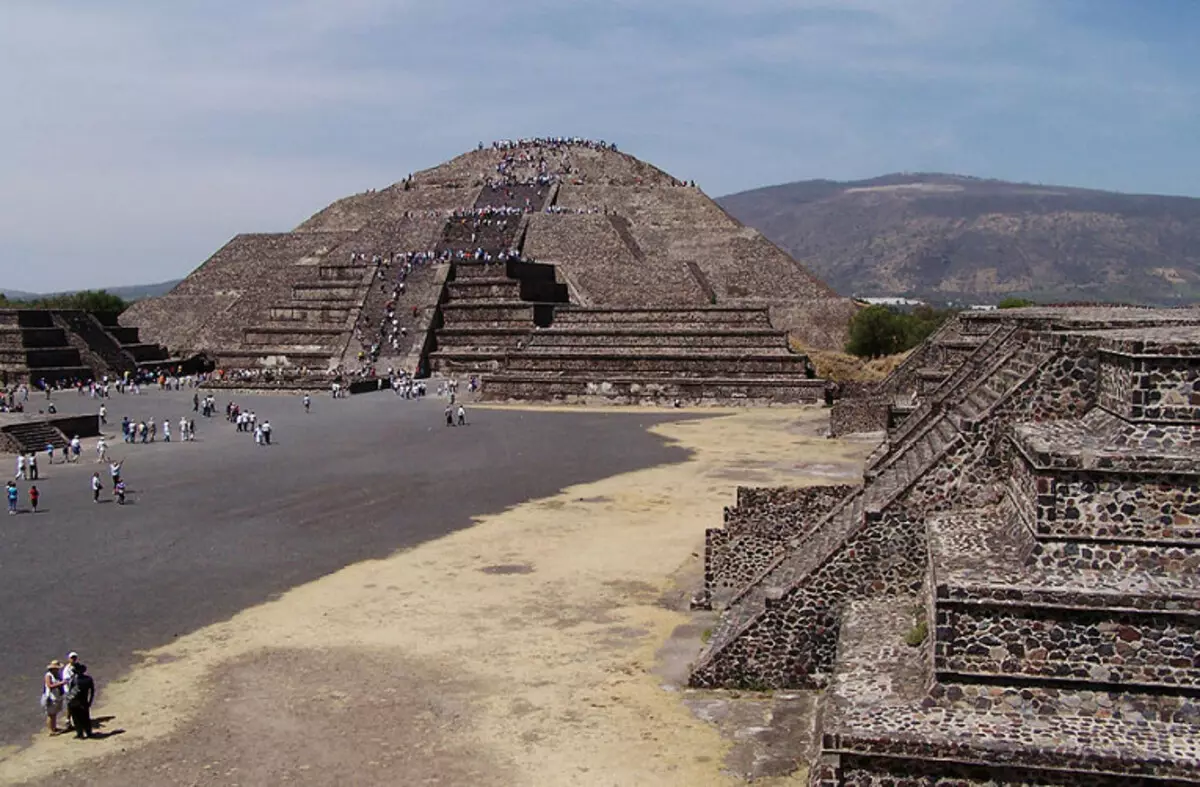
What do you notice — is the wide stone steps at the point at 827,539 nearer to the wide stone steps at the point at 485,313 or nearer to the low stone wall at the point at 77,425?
the low stone wall at the point at 77,425

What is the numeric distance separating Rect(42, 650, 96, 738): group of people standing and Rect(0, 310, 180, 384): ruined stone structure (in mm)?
37923

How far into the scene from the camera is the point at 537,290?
160 ft

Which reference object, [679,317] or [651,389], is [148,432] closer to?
[651,389]

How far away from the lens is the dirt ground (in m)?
8.47

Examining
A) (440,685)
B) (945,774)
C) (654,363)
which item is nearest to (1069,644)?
(945,774)

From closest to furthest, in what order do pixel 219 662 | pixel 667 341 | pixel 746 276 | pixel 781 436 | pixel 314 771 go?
pixel 314 771
pixel 219 662
pixel 781 436
pixel 667 341
pixel 746 276

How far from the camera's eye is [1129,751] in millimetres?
6305

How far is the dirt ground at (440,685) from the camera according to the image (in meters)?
8.47

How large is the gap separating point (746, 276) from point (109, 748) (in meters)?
48.6

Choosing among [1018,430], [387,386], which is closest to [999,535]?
[1018,430]

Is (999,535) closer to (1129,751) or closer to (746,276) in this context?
(1129,751)

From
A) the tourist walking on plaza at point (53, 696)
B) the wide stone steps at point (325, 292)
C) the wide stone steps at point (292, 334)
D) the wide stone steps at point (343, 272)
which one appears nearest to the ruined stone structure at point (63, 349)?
the wide stone steps at point (292, 334)

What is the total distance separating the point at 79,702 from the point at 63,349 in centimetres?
4074

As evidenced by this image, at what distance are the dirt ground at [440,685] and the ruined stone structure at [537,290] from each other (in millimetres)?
22729
